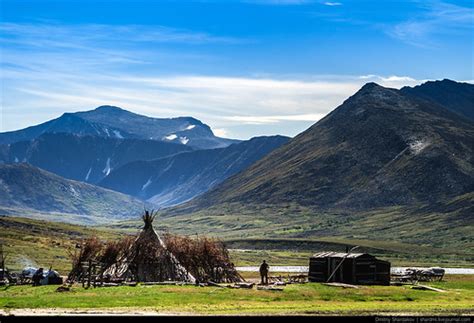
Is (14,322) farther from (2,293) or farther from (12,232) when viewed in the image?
(12,232)

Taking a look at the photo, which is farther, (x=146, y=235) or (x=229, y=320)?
(x=146, y=235)

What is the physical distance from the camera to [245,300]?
57.2 meters

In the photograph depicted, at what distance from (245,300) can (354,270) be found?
23.3 meters

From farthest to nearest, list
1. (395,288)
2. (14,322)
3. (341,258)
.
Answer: (341,258)
(395,288)
(14,322)

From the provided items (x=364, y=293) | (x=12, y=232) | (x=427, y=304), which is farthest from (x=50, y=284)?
(x=12, y=232)

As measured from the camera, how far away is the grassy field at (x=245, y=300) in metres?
49.6

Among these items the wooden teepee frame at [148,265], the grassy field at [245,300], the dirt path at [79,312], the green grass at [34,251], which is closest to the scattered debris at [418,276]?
the grassy field at [245,300]

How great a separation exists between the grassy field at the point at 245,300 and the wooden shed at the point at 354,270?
7911 mm

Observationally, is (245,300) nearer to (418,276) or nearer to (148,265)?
(148,265)

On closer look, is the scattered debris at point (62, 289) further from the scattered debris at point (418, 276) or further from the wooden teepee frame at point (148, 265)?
the scattered debris at point (418, 276)

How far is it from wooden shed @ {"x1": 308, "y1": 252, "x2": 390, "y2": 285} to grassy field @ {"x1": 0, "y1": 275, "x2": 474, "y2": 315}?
26.0 feet

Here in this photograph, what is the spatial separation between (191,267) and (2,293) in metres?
19.3

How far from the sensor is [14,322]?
35531mm

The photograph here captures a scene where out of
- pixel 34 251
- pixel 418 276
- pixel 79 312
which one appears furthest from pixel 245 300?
pixel 34 251
